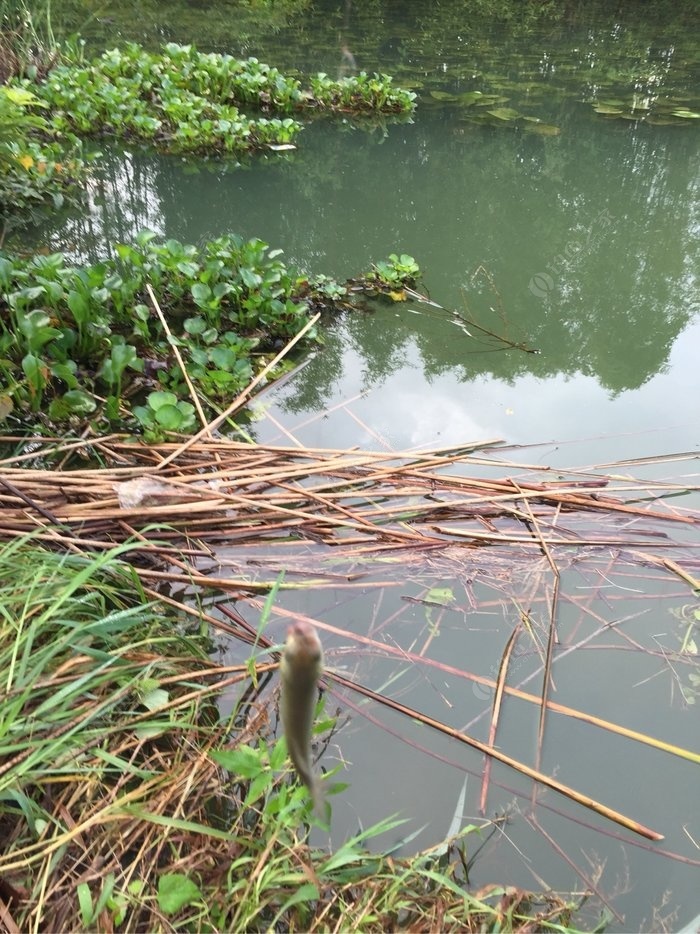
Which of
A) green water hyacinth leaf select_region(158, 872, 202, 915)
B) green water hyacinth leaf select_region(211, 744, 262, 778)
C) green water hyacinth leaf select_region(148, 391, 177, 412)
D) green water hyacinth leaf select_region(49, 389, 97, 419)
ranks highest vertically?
green water hyacinth leaf select_region(148, 391, 177, 412)

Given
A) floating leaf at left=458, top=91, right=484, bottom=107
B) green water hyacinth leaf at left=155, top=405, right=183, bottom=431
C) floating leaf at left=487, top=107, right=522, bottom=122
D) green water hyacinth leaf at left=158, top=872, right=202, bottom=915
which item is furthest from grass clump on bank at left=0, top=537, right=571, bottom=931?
floating leaf at left=458, top=91, right=484, bottom=107

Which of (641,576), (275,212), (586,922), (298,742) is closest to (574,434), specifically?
(641,576)

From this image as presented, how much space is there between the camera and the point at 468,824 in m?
1.02

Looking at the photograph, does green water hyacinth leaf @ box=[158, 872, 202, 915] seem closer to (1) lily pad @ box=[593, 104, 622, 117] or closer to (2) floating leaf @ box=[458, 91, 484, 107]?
(2) floating leaf @ box=[458, 91, 484, 107]

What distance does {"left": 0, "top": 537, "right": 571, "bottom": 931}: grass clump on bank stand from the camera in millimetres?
841

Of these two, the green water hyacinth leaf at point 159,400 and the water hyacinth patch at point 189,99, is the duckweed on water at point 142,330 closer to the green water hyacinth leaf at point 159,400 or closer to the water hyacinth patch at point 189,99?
the green water hyacinth leaf at point 159,400

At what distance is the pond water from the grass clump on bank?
11cm

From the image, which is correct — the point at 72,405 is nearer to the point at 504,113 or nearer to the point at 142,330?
the point at 142,330

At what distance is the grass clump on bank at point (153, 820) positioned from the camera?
841 millimetres

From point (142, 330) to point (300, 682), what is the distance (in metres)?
1.77

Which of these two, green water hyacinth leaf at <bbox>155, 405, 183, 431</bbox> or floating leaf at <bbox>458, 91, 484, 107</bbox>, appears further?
floating leaf at <bbox>458, 91, 484, 107</bbox>

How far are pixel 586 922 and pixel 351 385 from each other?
1.59 meters

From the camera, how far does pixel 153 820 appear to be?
2.86ft

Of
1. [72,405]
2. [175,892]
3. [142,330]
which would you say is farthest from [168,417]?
[175,892]
